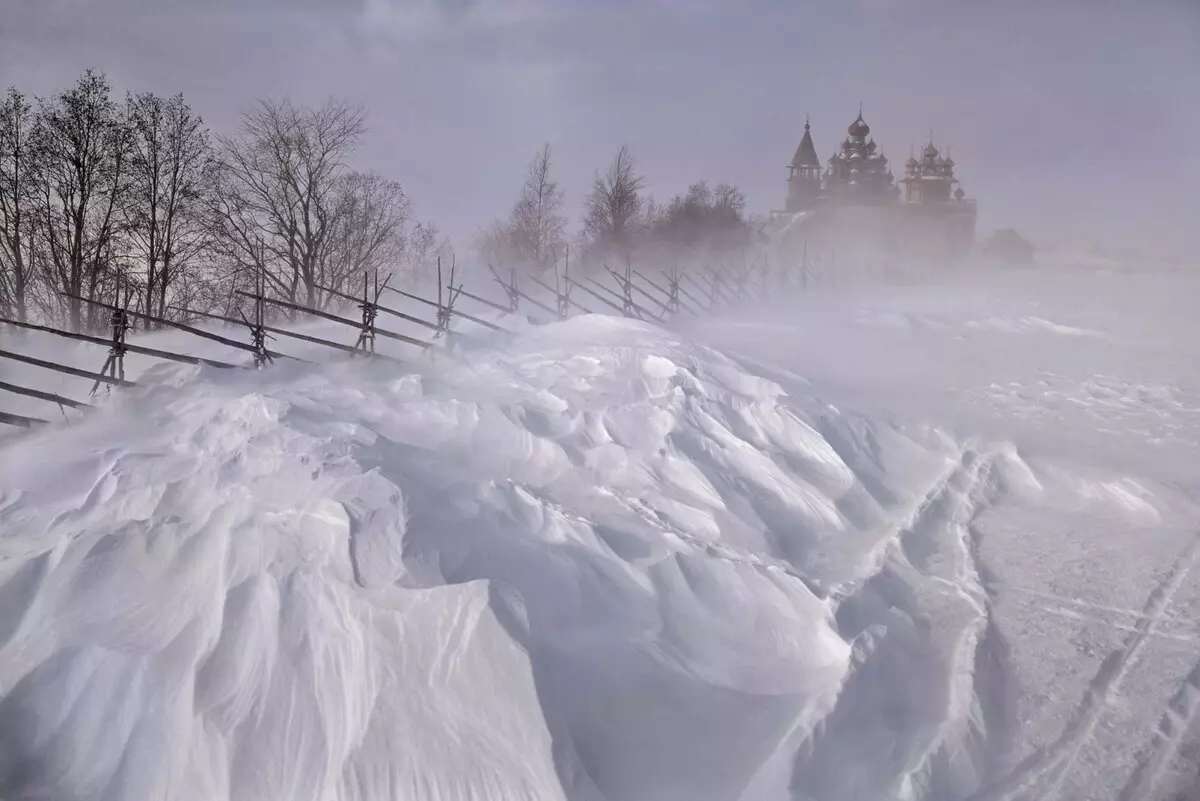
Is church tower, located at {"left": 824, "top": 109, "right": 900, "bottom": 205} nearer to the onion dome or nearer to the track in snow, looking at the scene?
the onion dome

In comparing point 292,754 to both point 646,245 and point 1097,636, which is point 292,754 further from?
point 646,245

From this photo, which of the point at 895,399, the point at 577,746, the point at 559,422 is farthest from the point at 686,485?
the point at 895,399

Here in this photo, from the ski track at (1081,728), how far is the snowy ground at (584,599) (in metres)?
0.02

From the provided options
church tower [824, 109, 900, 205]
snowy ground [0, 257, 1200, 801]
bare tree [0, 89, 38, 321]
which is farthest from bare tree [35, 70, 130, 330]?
church tower [824, 109, 900, 205]

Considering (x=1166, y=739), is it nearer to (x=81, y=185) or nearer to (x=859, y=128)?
(x=81, y=185)

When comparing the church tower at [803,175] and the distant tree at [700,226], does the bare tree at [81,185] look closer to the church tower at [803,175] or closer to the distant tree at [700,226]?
the distant tree at [700,226]

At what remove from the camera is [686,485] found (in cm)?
606

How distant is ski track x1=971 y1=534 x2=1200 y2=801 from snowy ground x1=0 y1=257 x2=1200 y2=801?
0.05 feet

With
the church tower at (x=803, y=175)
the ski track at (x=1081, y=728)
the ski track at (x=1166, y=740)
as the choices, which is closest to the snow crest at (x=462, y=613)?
the ski track at (x=1081, y=728)

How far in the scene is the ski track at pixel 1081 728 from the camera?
3521mm

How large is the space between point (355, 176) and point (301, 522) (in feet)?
61.5

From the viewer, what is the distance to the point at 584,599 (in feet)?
14.5

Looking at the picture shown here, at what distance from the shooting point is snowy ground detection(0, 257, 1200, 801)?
349 centimetres

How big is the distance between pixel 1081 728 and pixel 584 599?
2666mm
